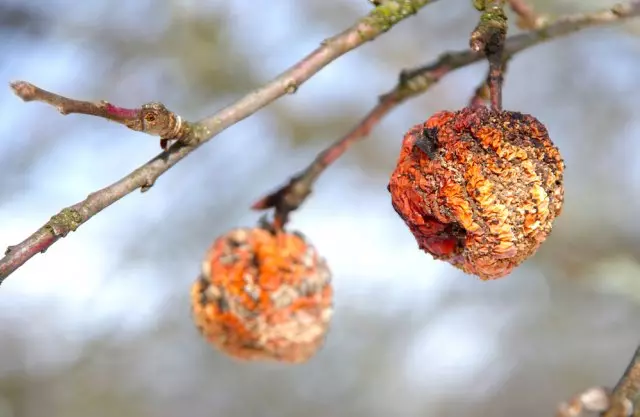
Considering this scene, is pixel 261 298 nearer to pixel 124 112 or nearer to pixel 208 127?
pixel 208 127

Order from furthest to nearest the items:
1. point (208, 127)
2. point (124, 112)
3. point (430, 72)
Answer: point (430, 72), point (208, 127), point (124, 112)

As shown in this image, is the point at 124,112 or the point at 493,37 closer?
the point at 124,112

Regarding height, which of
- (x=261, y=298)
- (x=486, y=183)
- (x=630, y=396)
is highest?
(x=261, y=298)

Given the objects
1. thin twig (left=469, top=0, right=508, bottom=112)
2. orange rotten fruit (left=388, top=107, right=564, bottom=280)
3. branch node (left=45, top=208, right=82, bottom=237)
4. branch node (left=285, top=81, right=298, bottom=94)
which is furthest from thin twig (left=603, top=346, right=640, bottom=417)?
branch node (left=45, top=208, right=82, bottom=237)

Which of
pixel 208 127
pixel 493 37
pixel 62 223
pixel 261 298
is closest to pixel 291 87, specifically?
pixel 208 127

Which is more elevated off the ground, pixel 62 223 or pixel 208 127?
pixel 208 127

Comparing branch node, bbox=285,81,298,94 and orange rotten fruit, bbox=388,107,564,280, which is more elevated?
branch node, bbox=285,81,298,94

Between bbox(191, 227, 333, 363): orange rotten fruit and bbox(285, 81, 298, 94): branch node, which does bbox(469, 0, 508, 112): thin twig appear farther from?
bbox(191, 227, 333, 363): orange rotten fruit
